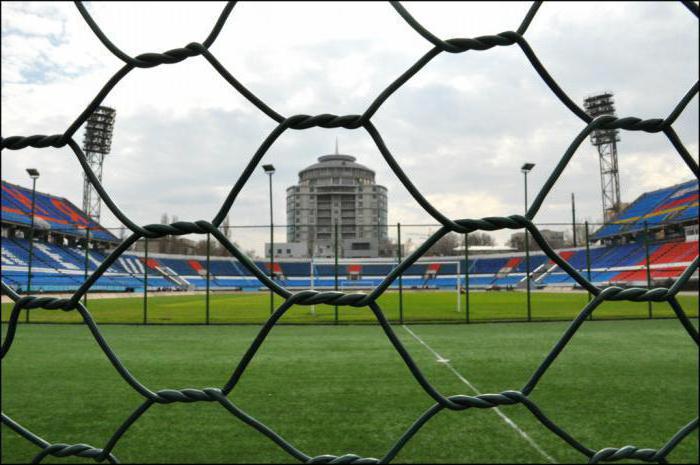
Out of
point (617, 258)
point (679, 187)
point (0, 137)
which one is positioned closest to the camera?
point (0, 137)

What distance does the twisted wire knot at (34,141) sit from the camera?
0.83m

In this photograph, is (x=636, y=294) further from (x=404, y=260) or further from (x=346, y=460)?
(x=346, y=460)

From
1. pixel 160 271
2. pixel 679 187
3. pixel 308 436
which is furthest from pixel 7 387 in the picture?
pixel 679 187

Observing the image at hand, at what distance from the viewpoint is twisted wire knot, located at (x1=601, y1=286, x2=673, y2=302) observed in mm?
690

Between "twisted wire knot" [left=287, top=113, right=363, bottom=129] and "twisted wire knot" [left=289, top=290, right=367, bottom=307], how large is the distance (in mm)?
231

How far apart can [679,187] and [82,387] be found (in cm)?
3432

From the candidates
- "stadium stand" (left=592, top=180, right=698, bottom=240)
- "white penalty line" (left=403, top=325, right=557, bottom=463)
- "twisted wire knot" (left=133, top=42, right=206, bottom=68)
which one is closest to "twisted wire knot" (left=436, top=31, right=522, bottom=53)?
"twisted wire knot" (left=133, top=42, right=206, bottom=68)

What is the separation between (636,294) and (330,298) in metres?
0.43

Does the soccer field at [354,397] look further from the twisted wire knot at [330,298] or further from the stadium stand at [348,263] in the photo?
the stadium stand at [348,263]

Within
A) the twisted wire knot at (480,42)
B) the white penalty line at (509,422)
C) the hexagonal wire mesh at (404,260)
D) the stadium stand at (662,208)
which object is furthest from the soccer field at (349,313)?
the twisted wire knot at (480,42)

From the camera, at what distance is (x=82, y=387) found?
546 centimetres

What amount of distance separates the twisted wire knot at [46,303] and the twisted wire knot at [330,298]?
15.0 inches

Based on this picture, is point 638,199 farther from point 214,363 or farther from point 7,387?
point 7,387

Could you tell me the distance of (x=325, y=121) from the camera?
668 millimetres
